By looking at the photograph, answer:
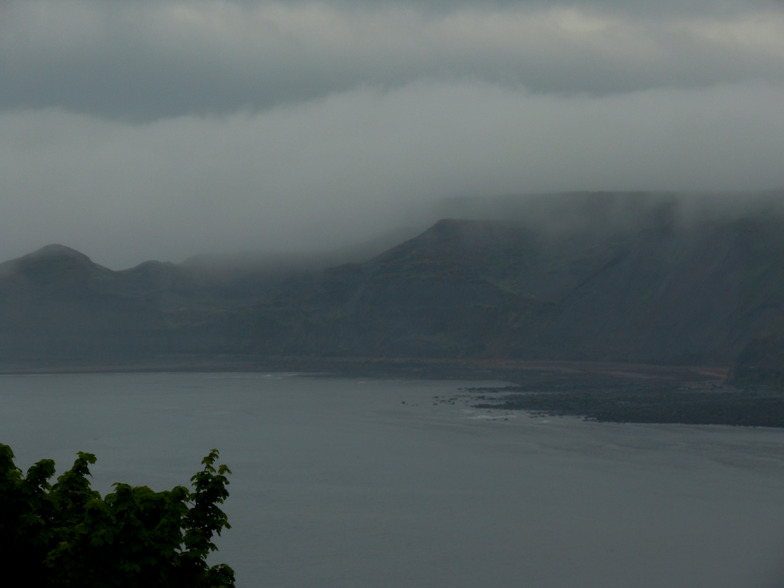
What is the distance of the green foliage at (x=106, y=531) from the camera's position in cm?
2145

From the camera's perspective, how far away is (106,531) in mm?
21328

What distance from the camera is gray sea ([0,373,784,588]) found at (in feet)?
158

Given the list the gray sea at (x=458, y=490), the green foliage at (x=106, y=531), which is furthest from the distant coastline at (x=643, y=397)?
the green foliage at (x=106, y=531)

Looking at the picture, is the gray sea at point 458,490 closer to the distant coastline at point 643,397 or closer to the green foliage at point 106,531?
the distant coastline at point 643,397

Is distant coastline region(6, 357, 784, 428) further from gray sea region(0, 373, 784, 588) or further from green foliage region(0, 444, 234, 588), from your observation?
green foliage region(0, 444, 234, 588)

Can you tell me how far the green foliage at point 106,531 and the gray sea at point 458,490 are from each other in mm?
20923

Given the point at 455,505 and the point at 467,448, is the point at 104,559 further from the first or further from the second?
the point at 467,448

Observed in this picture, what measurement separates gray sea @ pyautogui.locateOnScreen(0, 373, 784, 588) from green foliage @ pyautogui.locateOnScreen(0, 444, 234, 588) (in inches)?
824

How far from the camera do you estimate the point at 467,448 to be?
89375mm

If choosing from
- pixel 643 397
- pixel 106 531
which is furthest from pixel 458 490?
pixel 643 397

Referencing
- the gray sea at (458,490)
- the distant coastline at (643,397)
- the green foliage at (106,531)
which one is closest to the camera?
the green foliage at (106,531)

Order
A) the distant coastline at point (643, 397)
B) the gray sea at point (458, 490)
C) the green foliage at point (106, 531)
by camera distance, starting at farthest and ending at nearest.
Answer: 1. the distant coastline at point (643, 397)
2. the gray sea at point (458, 490)
3. the green foliage at point (106, 531)

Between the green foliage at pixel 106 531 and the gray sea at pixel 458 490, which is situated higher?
the green foliage at pixel 106 531

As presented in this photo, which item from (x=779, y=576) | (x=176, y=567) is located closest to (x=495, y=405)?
(x=779, y=576)
